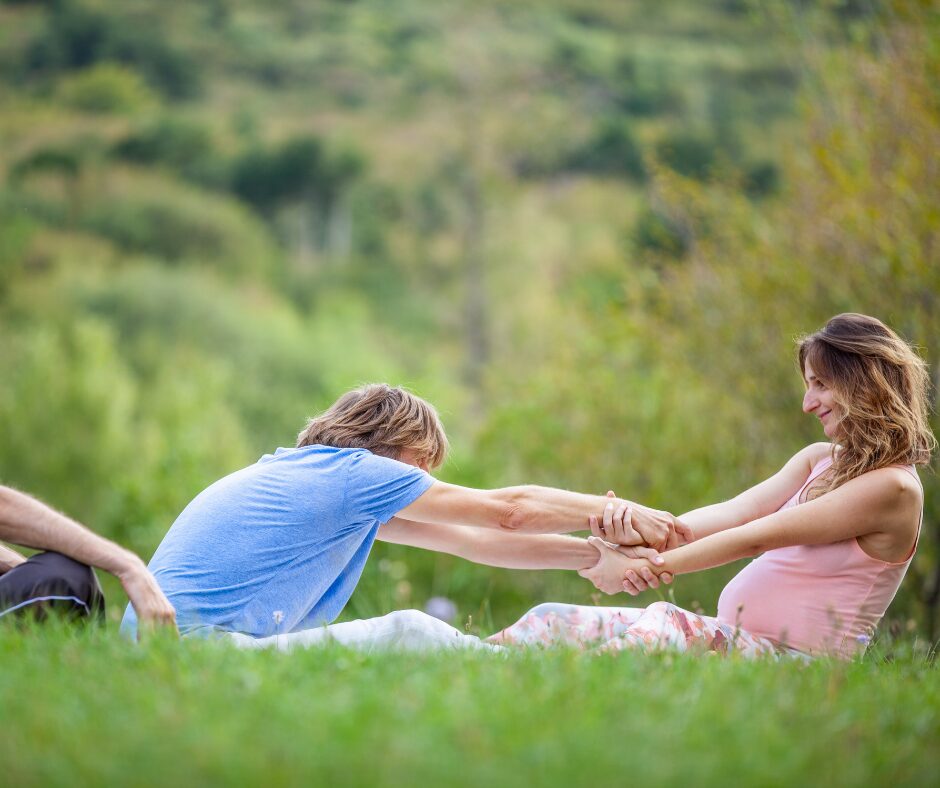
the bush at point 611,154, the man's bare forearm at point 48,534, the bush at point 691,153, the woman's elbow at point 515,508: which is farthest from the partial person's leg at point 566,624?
the bush at point 611,154

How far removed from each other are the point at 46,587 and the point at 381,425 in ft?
4.09

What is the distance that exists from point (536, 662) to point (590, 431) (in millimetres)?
6782

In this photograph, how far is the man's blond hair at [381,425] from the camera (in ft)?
13.1

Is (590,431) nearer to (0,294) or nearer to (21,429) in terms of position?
(21,429)

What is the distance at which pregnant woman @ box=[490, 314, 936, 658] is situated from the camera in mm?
3736

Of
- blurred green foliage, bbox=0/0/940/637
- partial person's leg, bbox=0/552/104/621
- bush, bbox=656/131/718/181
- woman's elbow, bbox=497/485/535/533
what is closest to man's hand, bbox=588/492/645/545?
woman's elbow, bbox=497/485/535/533

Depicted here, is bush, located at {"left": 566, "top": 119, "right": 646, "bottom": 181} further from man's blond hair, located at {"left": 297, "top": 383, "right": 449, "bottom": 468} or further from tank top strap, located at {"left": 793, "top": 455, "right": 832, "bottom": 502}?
man's blond hair, located at {"left": 297, "top": 383, "right": 449, "bottom": 468}

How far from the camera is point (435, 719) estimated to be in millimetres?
2402

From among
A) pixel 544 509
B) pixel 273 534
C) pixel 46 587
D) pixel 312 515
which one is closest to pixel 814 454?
pixel 544 509

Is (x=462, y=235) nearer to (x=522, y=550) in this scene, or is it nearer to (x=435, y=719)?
(x=522, y=550)

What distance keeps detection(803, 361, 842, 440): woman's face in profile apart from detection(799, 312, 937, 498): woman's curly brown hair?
0.08 feet

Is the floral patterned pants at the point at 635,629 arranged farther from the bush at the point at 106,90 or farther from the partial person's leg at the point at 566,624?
the bush at the point at 106,90

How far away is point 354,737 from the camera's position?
7.47ft

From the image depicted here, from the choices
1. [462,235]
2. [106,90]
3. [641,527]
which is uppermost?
[106,90]
